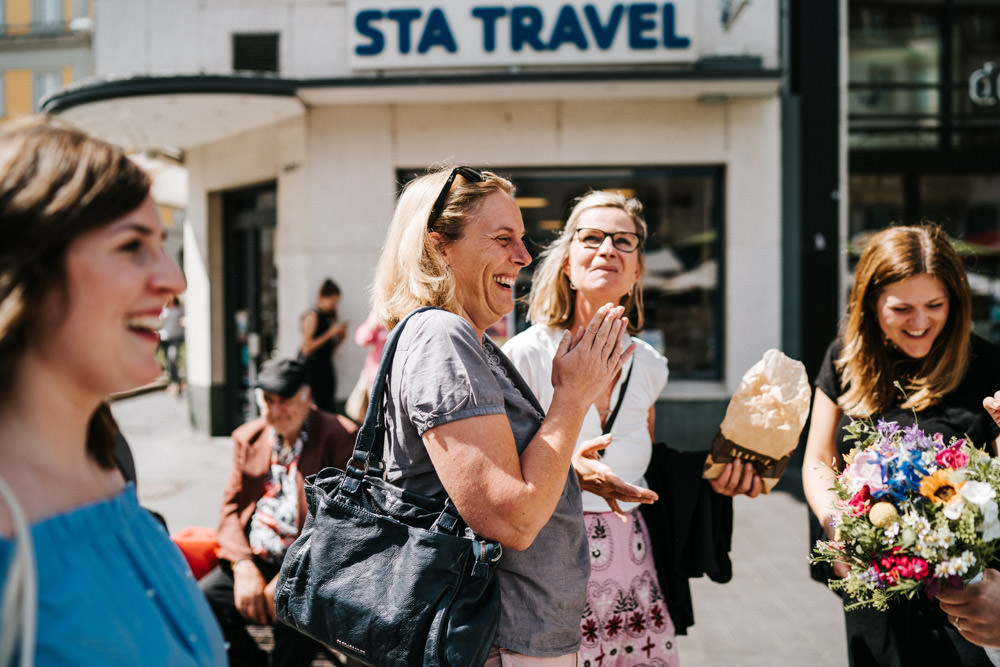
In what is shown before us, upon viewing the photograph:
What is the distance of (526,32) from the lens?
7613mm

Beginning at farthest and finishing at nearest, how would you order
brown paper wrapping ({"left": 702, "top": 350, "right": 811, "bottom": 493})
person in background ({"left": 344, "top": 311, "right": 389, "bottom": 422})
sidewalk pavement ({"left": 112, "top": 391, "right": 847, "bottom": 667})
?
1. person in background ({"left": 344, "top": 311, "right": 389, "bottom": 422})
2. sidewalk pavement ({"left": 112, "top": 391, "right": 847, "bottom": 667})
3. brown paper wrapping ({"left": 702, "top": 350, "right": 811, "bottom": 493})

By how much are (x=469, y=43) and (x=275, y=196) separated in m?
3.12

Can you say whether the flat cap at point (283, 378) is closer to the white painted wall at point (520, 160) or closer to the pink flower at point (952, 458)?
the pink flower at point (952, 458)

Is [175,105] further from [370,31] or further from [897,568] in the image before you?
[897,568]

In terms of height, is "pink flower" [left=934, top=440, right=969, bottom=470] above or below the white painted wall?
below

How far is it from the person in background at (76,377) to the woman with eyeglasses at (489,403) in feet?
1.76

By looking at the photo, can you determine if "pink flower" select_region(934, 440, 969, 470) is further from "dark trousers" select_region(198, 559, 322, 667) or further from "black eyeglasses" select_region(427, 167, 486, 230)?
"dark trousers" select_region(198, 559, 322, 667)

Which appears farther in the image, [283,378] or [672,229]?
[672,229]

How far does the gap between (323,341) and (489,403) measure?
6.33 m

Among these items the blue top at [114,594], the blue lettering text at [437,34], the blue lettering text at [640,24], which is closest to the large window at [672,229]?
the blue lettering text at [640,24]

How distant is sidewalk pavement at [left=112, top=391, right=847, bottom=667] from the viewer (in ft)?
13.0

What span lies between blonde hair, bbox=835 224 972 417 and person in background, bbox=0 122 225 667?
81.8 inches

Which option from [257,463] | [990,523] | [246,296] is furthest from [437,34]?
[990,523]

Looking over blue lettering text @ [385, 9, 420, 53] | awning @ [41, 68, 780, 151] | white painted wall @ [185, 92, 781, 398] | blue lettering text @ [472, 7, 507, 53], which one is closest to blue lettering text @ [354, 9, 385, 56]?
blue lettering text @ [385, 9, 420, 53]
